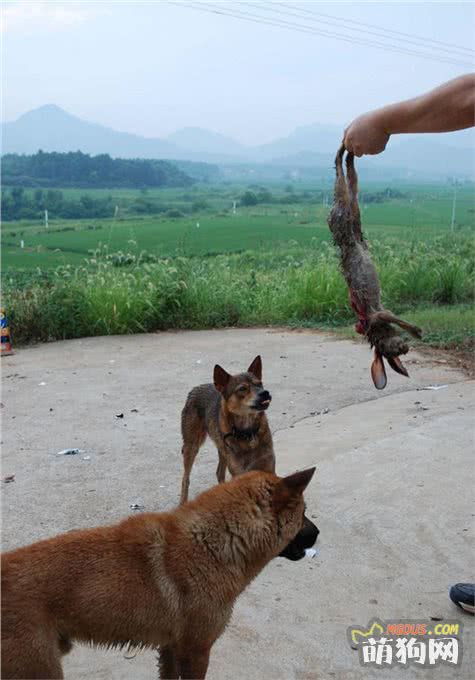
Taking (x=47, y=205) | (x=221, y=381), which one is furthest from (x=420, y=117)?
(x=47, y=205)

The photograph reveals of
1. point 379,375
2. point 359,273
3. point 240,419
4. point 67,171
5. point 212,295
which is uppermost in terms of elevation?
point 67,171

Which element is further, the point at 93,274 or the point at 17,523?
the point at 93,274

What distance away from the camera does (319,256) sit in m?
15.8

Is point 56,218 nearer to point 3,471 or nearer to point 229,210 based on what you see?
point 229,210

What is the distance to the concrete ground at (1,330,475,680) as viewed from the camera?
151 inches

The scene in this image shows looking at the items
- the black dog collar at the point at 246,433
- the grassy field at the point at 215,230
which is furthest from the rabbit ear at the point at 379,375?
the grassy field at the point at 215,230

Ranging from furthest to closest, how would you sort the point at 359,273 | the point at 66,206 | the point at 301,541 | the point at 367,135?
the point at 66,206
the point at 359,273
the point at 367,135
the point at 301,541

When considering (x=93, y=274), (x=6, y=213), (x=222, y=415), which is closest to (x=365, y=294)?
(x=222, y=415)

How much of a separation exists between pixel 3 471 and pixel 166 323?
6.06 m

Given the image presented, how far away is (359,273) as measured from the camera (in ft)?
14.4

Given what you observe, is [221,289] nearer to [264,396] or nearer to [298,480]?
[264,396]

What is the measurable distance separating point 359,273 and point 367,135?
3.74 feet

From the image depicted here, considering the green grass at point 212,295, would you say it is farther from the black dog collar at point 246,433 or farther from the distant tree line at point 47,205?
the distant tree line at point 47,205

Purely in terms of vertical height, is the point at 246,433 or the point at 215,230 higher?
the point at 215,230
